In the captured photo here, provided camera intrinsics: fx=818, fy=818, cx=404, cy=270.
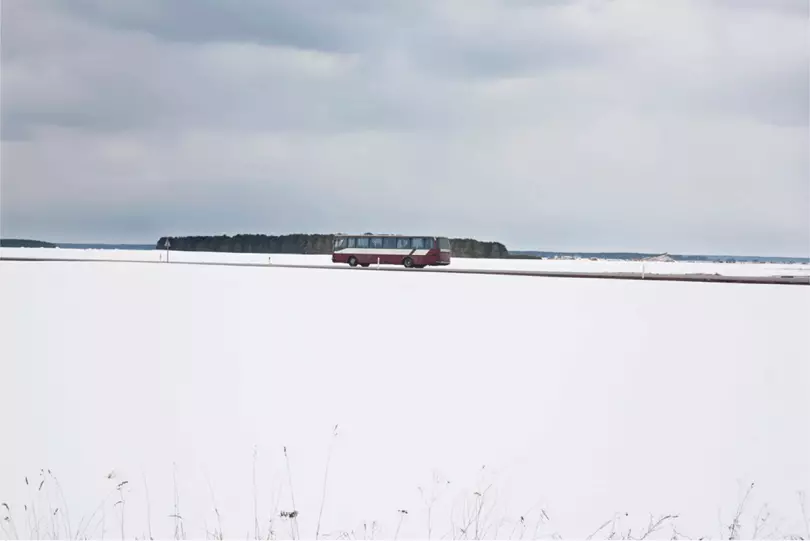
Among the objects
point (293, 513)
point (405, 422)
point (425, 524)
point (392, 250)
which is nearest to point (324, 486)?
point (425, 524)

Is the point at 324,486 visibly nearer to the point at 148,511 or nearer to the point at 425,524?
the point at 425,524

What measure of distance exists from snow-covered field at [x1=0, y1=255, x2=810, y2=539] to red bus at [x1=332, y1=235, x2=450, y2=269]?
114 feet

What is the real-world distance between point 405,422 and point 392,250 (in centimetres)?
4833

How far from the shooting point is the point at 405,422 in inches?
390

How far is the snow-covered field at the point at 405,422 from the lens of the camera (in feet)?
22.9

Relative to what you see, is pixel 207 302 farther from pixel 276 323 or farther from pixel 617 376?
pixel 617 376

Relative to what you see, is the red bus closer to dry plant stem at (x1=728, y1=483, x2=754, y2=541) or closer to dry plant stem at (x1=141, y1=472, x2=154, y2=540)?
dry plant stem at (x1=728, y1=483, x2=754, y2=541)

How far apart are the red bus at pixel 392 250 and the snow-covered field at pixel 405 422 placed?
34731 millimetres

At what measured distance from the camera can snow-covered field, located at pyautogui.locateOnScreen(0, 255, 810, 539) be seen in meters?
6.99

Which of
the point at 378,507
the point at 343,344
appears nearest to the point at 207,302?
the point at 343,344

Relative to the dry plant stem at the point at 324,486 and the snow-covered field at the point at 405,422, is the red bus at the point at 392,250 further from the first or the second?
the dry plant stem at the point at 324,486

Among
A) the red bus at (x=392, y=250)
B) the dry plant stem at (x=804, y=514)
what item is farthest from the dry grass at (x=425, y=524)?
the red bus at (x=392, y=250)

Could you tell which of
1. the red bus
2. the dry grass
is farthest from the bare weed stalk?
the red bus

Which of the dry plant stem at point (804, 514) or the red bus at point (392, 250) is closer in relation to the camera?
the dry plant stem at point (804, 514)
